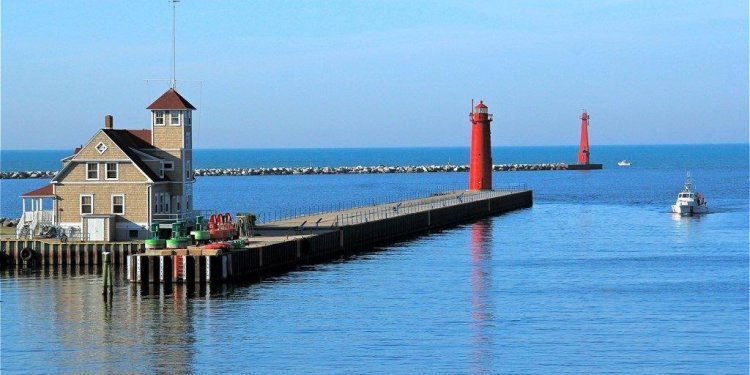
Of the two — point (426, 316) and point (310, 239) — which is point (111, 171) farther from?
point (426, 316)

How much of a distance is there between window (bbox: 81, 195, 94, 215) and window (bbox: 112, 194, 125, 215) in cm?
104

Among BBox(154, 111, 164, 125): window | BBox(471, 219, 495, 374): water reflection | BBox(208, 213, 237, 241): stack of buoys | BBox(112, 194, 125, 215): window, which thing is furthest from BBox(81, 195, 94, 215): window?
BBox(471, 219, 495, 374): water reflection

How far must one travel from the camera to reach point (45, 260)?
62344mm

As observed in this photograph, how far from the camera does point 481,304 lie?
50781 mm

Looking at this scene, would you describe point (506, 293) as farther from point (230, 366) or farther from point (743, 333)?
point (230, 366)

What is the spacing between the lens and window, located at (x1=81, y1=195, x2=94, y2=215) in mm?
63375

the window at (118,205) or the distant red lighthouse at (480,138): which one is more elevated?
the distant red lighthouse at (480,138)

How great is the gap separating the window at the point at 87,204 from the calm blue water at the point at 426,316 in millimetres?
4178

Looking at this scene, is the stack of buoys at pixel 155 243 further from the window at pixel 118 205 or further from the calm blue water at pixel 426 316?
the window at pixel 118 205

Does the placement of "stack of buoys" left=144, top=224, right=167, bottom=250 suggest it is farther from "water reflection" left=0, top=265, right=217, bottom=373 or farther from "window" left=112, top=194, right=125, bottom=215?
"window" left=112, top=194, right=125, bottom=215

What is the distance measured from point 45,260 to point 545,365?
3090 centimetres

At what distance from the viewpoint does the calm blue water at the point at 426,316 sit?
3962 centimetres

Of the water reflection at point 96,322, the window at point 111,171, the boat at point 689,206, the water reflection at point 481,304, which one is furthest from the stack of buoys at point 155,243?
the boat at point 689,206

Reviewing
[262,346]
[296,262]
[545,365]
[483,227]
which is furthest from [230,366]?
[483,227]
